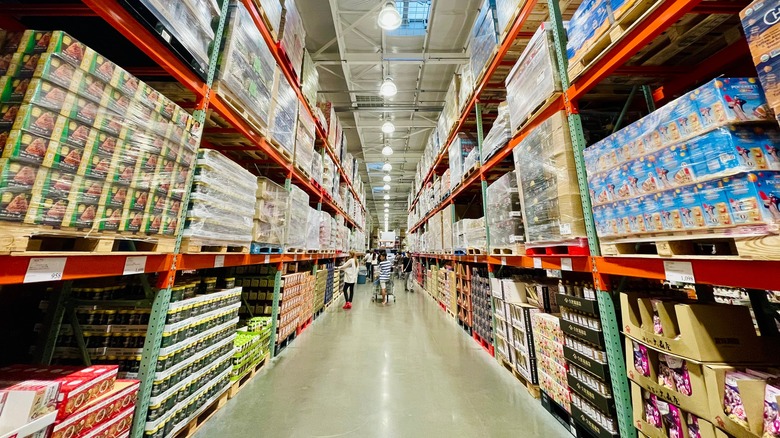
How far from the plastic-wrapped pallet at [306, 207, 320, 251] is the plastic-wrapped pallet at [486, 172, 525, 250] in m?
3.54

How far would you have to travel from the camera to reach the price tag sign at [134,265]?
67.8 inches

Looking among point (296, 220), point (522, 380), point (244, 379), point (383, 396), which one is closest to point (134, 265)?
point (244, 379)

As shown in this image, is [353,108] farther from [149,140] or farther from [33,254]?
[33,254]

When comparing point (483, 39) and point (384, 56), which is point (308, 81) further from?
point (483, 39)

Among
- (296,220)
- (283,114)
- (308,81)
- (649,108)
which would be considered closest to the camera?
(649,108)

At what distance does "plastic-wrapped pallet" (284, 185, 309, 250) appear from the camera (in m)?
4.38

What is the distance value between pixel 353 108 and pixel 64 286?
8704 millimetres

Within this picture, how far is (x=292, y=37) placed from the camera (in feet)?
14.0

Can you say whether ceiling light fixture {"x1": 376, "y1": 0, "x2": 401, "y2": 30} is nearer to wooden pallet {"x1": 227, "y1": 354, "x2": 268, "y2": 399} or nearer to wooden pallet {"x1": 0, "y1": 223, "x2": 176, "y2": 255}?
wooden pallet {"x1": 0, "y1": 223, "x2": 176, "y2": 255}

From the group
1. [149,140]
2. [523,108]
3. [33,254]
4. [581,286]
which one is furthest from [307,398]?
[523,108]

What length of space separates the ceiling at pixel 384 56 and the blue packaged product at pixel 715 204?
6634 millimetres

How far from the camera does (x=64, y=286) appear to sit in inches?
86.7

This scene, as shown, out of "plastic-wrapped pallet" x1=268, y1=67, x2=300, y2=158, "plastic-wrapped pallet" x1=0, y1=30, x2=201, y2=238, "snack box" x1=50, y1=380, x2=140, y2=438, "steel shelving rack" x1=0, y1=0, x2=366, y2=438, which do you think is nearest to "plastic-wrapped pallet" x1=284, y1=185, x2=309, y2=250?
"plastic-wrapped pallet" x1=268, y1=67, x2=300, y2=158

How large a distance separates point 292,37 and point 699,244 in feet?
17.6
